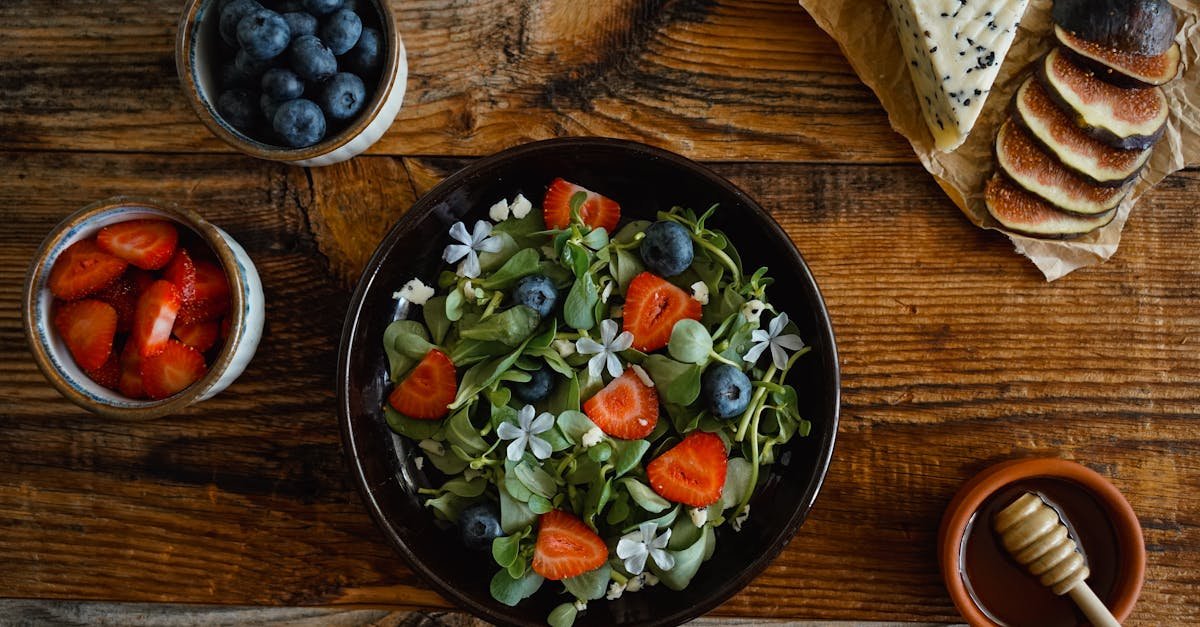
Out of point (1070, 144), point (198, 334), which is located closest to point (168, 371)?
point (198, 334)

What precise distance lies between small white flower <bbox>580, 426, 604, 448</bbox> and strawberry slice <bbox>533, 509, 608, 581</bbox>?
0.41 feet

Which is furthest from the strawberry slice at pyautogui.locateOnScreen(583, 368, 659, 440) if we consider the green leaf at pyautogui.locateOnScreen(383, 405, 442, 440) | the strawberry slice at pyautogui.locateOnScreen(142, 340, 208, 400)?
the strawberry slice at pyautogui.locateOnScreen(142, 340, 208, 400)

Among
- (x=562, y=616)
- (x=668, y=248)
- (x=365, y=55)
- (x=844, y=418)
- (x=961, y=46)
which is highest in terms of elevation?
(x=961, y=46)

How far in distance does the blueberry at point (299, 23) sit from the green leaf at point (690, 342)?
0.76 metres

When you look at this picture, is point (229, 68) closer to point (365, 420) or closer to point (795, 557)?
point (365, 420)

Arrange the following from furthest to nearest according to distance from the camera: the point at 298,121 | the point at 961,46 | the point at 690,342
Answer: the point at 961,46, the point at 298,121, the point at 690,342

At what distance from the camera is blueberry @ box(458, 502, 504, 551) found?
4.36 feet

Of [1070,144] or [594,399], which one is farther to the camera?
[1070,144]

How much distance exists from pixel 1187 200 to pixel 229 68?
1.70m

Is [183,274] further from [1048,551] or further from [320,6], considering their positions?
[1048,551]

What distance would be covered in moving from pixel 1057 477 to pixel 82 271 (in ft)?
5.29

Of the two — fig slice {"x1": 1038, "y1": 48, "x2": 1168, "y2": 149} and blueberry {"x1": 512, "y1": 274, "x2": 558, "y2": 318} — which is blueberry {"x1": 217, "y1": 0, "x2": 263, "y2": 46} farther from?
fig slice {"x1": 1038, "y1": 48, "x2": 1168, "y2": 149}

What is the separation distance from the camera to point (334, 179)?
1567 millimetres

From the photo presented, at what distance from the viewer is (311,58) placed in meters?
1.38
